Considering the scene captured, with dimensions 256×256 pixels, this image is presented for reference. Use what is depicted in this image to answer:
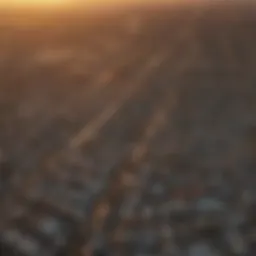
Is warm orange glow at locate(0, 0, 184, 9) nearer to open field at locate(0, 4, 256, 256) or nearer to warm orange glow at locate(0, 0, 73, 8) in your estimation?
warm orange glow at locate(0, 0, 73, 8)

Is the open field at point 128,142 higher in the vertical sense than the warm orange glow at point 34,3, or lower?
lower

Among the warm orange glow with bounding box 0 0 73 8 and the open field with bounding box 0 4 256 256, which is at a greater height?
the warm orange glow with bounding box 0 0 73 8

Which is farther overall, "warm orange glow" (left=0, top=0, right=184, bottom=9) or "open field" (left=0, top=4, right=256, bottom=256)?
"warm orange glow" (left=0, top=0, right=184, bottom=9)

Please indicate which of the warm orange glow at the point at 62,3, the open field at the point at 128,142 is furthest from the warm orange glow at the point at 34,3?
the open field at the point at 128,142

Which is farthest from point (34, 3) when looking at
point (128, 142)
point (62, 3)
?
point (128, 142)

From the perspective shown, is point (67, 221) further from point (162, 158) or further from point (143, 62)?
point (143, 62)

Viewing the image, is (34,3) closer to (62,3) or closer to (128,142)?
(62,3)

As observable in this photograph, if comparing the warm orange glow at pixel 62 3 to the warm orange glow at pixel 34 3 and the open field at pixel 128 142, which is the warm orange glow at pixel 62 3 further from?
the open field at pixel 128 142

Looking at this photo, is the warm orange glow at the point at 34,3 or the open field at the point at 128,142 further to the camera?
the warm orange glow at the point at 34,3

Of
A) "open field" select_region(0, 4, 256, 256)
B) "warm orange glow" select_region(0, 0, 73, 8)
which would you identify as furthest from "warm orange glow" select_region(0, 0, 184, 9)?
"open field" select_region(0, 4, 256, 256)
